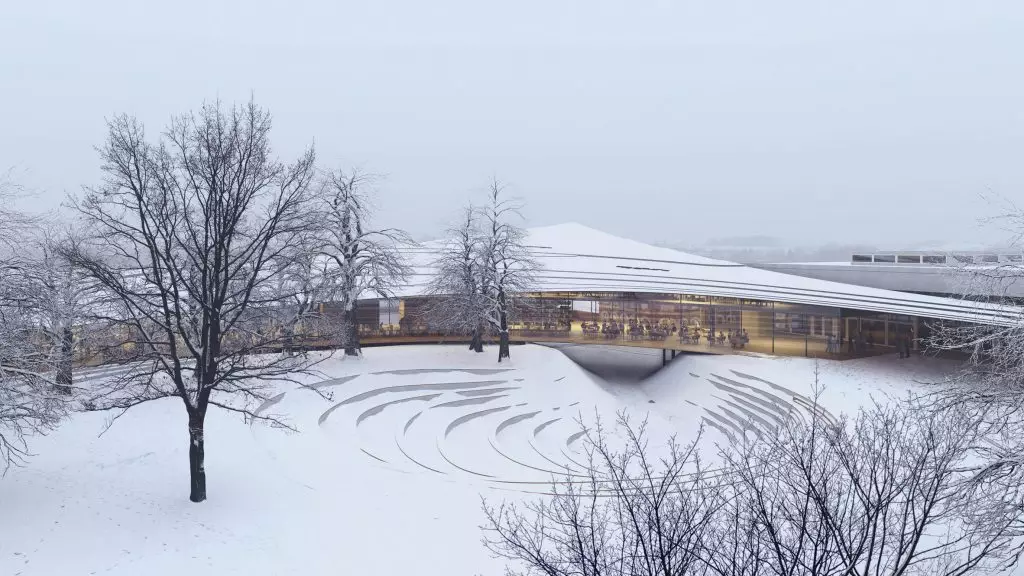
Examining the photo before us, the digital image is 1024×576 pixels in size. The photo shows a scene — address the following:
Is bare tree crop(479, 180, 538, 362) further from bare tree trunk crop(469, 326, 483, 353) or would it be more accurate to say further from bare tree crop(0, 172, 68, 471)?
bare tree crop(0, 172, 68, 471)

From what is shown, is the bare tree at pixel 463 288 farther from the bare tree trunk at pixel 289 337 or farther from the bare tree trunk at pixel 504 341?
the bare tree trunk at pixel 289 337

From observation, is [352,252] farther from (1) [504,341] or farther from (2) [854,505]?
(2) [854,505]

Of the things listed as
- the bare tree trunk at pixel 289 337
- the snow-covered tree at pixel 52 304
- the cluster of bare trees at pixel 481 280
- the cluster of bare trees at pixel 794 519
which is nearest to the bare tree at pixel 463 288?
the cluster of bare trees at pixel 481 280

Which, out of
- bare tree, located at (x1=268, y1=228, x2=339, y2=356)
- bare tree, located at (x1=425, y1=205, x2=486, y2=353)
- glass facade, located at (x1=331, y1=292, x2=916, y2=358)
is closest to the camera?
bare tree, located at (x1=268, y1=228, x2=339, y2=356)

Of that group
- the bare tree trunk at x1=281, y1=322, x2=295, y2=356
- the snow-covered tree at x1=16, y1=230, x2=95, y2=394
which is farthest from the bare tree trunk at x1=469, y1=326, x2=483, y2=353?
the snow-covered tree at x1=16, y1=230, x2=95, y2=394

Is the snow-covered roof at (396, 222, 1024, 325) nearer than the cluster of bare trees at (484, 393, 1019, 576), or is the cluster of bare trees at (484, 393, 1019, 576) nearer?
the cluster of bare trees at (484, 393, 1019, 576)

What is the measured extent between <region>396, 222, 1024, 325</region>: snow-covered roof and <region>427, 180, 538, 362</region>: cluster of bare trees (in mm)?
2717

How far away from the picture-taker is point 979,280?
1026cm

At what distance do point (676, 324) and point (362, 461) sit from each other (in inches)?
752

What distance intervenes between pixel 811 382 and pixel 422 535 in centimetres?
1636

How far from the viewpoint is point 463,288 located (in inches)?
1072

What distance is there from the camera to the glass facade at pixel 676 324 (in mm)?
25828

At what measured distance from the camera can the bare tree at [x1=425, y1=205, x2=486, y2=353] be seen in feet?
87.7

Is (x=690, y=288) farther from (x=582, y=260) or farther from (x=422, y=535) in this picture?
(x=422, y=535)
